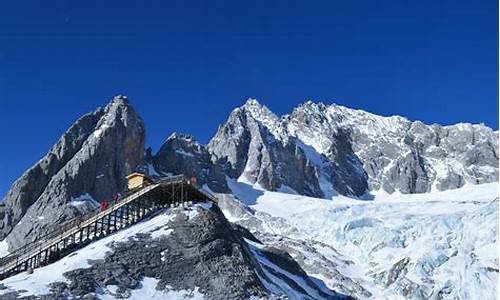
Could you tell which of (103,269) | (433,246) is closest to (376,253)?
(433,246)

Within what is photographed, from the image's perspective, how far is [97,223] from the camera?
7950cm

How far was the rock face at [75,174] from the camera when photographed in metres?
161

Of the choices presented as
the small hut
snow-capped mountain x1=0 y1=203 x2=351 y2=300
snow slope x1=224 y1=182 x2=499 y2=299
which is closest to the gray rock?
snow-capped mountain x1=0 y1=203 x2=351 y2=300

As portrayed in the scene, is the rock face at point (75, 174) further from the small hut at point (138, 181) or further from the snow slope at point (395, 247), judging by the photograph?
the small hut at point (138, 181)

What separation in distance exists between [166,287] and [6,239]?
104529 millimetres

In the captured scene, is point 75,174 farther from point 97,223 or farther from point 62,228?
point 62,228

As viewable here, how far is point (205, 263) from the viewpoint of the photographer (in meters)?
71.3

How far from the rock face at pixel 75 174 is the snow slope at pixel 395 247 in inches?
1297

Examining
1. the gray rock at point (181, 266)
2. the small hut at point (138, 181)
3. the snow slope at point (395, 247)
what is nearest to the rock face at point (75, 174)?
the snow slope at point (395, 247)

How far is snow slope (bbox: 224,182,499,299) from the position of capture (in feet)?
409

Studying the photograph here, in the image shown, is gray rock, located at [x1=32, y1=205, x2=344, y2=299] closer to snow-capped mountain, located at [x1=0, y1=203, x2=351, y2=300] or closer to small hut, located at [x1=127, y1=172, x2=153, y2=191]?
snow-capped mountain, located at [x1=0, y1=203, x2=351, y2=300]

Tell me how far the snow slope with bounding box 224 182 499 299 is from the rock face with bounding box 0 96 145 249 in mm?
32932

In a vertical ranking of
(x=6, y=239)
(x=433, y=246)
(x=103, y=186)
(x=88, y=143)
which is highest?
(x=88, y=143)

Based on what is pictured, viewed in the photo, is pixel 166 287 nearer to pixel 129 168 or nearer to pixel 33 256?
pixel 33 256
